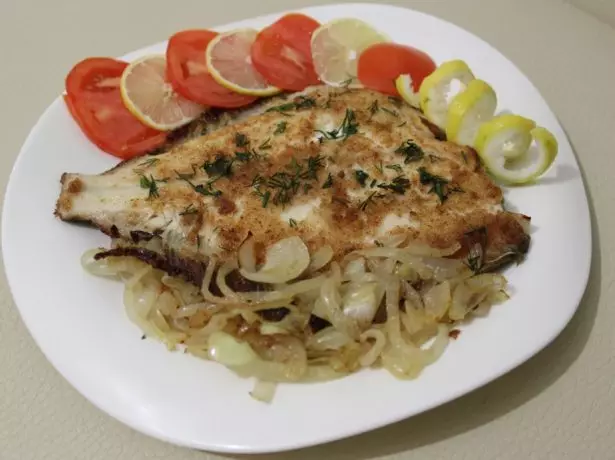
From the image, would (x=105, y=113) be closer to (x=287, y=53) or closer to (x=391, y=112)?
(x=287, y=53)

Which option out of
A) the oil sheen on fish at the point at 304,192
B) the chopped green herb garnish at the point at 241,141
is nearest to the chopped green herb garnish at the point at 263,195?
the oil sheen on fish at the point at 304,192

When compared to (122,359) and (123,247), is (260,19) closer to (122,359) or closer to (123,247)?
(123,247)

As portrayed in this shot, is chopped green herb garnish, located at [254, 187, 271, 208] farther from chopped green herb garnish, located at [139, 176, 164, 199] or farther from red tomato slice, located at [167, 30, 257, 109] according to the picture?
red tomato slice, located at [167, 30, 257, 109]

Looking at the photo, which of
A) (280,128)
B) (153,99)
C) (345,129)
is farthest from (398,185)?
(153,99)

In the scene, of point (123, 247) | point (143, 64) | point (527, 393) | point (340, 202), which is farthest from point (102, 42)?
point (527, 393)

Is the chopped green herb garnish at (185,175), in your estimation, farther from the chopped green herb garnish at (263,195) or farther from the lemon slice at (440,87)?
the lemon slice at (440,87)

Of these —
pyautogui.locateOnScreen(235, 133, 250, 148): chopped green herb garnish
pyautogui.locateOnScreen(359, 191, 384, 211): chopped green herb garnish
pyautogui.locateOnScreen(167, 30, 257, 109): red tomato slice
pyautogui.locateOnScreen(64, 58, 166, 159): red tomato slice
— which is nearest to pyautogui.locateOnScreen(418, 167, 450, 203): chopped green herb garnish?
pyautogui.locateOnScreen(359, 191, 384, 211): chopped green herb garnish
